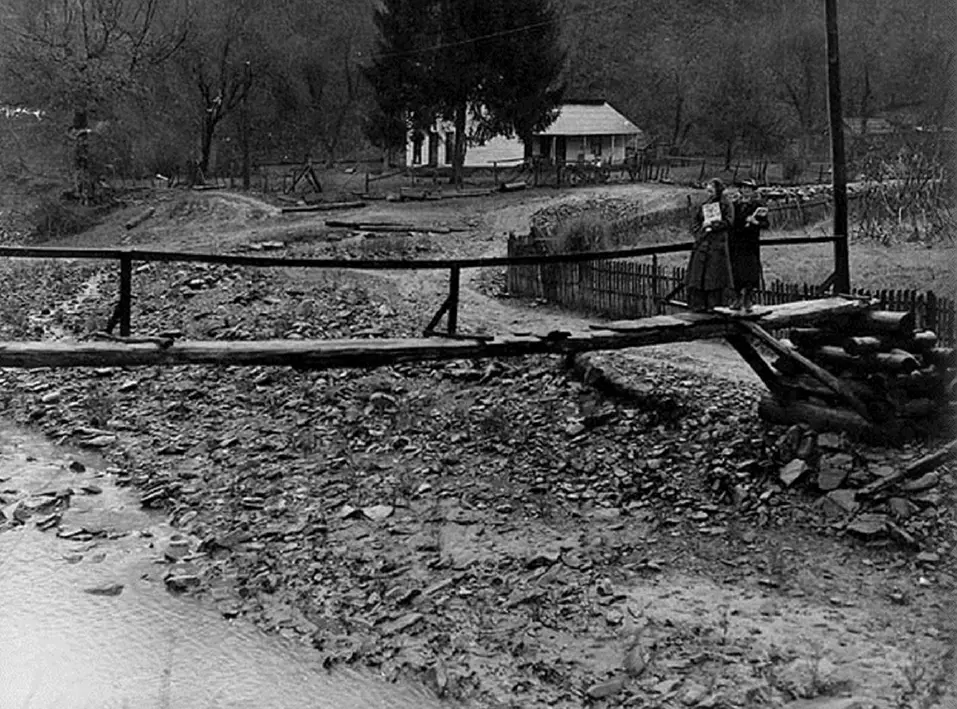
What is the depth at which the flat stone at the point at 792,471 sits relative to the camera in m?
12.8

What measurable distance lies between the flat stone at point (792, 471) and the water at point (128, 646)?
17.8 feet

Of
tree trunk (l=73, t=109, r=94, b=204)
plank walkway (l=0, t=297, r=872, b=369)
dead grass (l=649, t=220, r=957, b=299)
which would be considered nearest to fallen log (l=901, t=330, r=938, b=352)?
plank walkway (l=0, t=297, r=872, b=369)

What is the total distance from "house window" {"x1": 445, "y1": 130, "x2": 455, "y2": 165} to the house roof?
4.92 meters

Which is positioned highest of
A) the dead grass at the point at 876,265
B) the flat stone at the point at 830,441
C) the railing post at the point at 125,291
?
the dead grass at the point at 876,265

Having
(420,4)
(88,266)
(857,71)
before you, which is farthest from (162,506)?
(857,71)

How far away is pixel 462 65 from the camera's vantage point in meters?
41.9

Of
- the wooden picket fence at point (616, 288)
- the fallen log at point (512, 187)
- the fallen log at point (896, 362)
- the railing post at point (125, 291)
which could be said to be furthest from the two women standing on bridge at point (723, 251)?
the fallen log at point (512, 187)

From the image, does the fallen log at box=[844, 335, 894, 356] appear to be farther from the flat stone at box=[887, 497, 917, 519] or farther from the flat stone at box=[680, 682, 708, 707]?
the flat stone at box=[680, 682, 708, 707]

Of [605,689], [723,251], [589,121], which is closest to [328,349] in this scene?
[605,689]

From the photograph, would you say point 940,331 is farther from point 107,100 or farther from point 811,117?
point 811,117

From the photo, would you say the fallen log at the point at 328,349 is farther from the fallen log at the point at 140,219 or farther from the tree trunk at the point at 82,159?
the tree trunk at the point at 82,159

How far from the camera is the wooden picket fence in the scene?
17766 mm

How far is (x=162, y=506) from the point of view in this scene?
46.9ft

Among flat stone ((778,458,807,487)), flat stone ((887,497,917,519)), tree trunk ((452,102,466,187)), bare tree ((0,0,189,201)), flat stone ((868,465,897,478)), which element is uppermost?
bare tree ((0,0,189,201))
